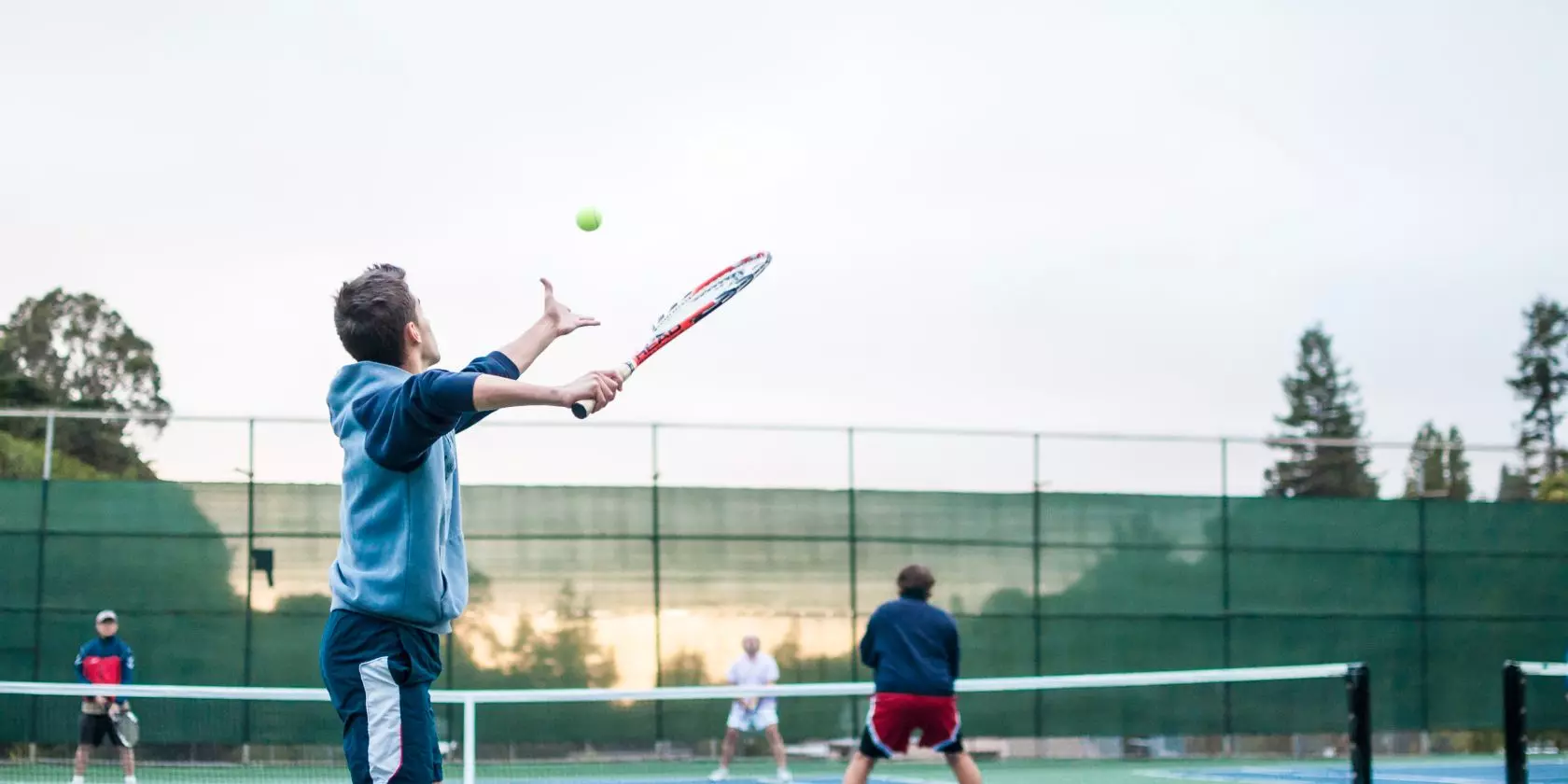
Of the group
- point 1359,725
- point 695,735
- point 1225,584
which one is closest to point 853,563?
point 695,735

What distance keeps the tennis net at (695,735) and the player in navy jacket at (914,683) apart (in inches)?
211

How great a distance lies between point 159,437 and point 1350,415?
59.8m

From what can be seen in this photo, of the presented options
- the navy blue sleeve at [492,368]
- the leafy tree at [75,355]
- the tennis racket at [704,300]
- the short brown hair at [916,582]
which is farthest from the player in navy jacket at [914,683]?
the leafy tree at [75,355]

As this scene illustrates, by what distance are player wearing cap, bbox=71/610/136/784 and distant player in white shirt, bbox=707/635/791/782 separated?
4521 mm

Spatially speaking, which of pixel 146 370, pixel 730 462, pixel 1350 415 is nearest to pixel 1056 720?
pixel 730 462

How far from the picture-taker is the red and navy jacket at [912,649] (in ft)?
27.2

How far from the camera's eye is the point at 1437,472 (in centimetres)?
1889

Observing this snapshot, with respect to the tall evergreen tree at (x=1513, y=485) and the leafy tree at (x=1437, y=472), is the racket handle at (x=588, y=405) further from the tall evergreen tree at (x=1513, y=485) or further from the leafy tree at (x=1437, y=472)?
the tall evergreen tree at (x=1513, y=485)

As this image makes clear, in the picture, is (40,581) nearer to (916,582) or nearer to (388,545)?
(916,582)

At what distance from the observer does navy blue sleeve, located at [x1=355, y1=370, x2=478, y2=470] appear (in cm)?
324

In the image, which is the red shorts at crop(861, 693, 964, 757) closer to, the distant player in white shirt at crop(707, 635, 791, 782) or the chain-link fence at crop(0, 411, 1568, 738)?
the distant player in white shirt at crop(707, 635, 791, 782)

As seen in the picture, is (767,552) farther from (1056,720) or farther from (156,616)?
(156,616)

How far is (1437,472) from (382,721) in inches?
683

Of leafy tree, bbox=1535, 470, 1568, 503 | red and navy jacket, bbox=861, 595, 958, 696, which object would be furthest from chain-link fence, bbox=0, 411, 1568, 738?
red and navy jacket, bbox=861, 595, 958, 696
